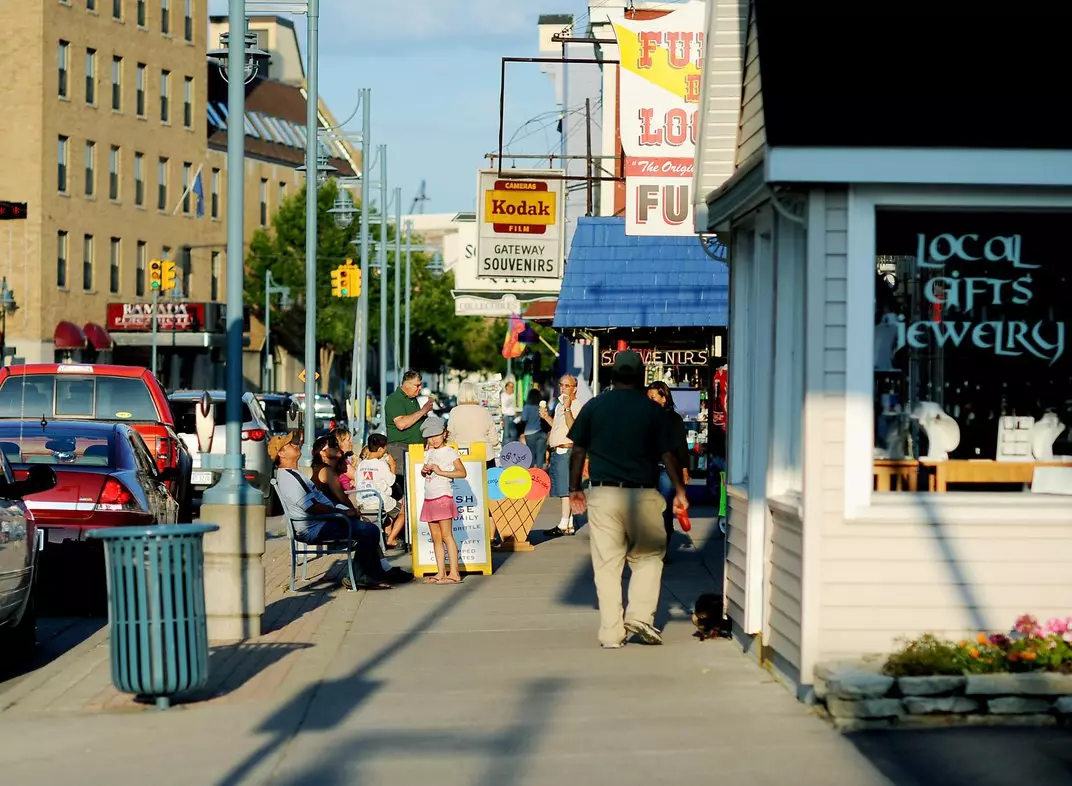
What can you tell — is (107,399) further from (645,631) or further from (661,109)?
(645,631)

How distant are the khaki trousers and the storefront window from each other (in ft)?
6.89

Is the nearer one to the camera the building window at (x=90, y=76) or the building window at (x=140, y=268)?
the building window at (x=90, y=76)

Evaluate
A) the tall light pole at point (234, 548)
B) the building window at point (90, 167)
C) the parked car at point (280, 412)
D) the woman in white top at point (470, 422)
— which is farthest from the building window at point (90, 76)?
the tall light pole at point (234, 548)

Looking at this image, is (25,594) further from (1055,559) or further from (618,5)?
(618,5)

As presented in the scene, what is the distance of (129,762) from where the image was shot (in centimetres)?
773

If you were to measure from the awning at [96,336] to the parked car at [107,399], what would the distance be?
43510 millimetres

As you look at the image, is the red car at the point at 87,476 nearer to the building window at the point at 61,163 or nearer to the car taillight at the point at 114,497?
the car taillight at the point at 114,497

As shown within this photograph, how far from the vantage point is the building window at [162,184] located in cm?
6725

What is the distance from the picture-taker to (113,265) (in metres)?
64.7

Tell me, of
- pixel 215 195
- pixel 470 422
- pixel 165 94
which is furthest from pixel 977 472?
pixel 215 195

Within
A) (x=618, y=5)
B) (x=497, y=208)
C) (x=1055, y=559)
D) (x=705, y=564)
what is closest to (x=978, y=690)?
(x=1055, y=559)

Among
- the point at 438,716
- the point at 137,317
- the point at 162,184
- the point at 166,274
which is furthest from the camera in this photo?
the point at 162,184

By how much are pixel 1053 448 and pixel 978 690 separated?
68.9 inches

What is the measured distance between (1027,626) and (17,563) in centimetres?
601
